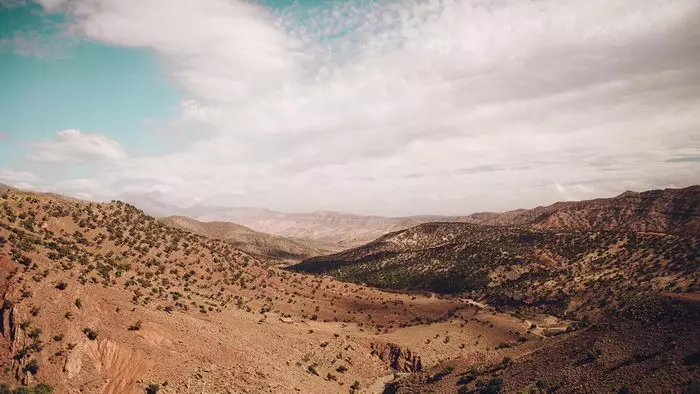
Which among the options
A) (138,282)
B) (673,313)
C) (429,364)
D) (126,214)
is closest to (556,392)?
(673,313)

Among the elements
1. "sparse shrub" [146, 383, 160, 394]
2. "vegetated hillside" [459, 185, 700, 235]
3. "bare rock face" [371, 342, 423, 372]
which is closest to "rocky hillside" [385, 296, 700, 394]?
"bare rock face" [371, 342, 423, 372]

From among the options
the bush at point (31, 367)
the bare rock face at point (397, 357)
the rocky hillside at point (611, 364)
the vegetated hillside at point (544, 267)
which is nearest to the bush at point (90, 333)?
the bush at point (31, 367)

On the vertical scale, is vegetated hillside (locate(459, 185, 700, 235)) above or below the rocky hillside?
above

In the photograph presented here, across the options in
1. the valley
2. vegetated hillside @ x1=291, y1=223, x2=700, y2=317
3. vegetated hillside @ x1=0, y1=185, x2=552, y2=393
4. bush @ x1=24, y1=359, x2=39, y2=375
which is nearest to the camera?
bush @ x1=24, y1=359, x2=39, y2=375

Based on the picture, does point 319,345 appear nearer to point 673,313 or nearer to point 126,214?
point 673,313

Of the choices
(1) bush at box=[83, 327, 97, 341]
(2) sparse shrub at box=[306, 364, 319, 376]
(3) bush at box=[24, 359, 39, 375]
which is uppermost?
(1) bush at box=[83, 327, 97, 341]

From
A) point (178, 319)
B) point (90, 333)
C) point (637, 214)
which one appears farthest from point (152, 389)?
point (637, 214)

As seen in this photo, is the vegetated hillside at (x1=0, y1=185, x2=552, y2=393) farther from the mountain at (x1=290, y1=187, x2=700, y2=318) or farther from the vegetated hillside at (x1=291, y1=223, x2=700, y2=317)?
the mountain at (x1=290, y1=187, x2=700, y2=318)
